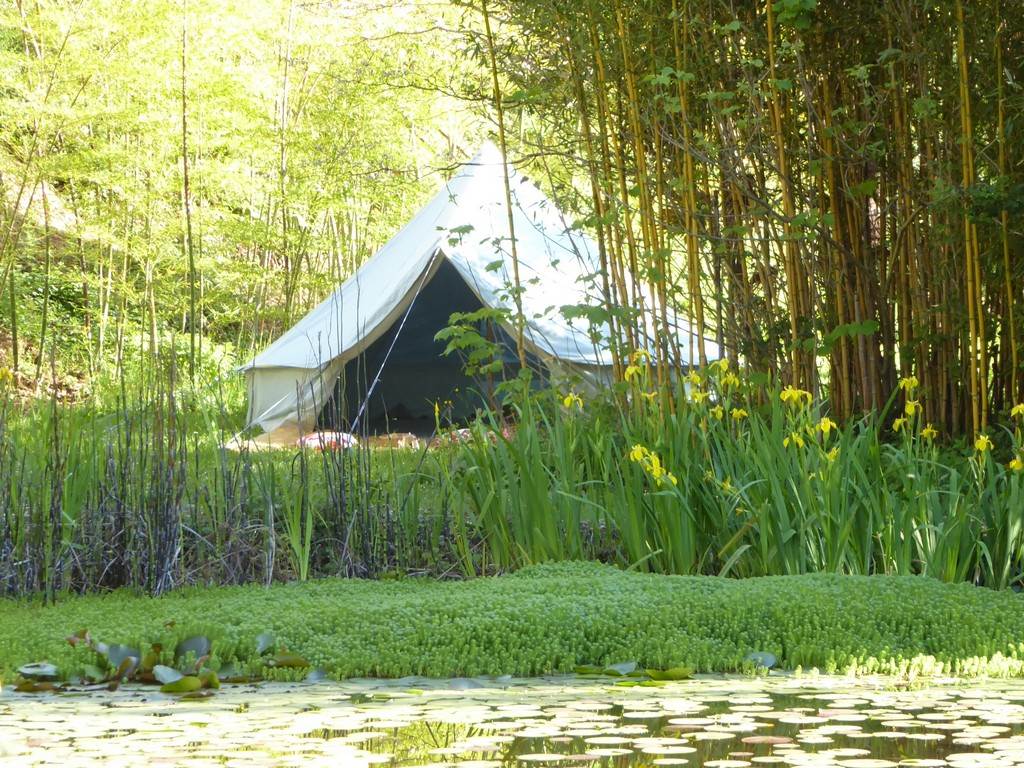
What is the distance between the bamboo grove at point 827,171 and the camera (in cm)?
379

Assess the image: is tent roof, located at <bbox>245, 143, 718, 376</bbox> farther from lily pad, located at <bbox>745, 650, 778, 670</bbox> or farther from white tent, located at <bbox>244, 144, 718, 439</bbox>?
lily pad, located at <bbox>745, 650, 778, 670</bbox>

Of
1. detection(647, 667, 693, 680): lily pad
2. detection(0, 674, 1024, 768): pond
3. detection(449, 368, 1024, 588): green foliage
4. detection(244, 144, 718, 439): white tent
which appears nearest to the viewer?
detection(0, 674, 1024, 768): pond

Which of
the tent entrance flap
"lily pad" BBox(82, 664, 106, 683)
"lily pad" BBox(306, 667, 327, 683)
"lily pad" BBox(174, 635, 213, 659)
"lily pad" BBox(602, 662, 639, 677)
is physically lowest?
"lily pad" BBox(602, 662, 639, 677)

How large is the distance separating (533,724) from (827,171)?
300 centimetres

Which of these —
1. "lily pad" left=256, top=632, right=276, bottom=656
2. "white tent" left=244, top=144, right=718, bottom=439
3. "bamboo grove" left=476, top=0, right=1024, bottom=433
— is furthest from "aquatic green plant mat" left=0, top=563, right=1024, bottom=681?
"white tent" left=244, top=144, right=718, bottom=439

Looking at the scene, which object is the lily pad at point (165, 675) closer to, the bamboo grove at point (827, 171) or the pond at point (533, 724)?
the pond at point (533, 724)

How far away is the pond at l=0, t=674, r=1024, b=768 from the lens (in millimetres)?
1473

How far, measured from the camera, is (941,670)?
2.13 meters

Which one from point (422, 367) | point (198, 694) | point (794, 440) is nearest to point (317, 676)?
point (198, 694)

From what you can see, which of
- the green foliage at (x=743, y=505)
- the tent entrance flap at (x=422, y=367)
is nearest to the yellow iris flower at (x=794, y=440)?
the green foliage at (x=743, y=505)

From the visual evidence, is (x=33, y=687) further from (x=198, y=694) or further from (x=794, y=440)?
(x=794, y=440)

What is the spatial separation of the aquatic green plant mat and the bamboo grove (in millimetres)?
1437

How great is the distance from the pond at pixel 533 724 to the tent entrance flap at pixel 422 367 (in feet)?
19.0

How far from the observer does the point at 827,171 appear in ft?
13.7
